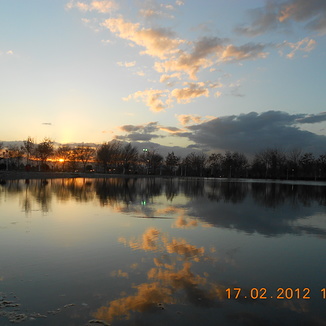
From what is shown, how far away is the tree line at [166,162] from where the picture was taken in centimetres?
8738

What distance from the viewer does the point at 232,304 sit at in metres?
4.19

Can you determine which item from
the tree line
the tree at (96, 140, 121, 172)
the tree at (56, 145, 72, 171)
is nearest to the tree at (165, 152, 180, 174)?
the tree line

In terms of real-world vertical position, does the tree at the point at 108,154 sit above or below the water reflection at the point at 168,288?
above

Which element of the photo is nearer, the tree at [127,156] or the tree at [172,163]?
the tree at [127,156]

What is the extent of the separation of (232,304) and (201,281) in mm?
867

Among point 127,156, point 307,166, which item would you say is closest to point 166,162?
point 127,156

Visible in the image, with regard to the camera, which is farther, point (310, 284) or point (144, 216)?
point (144, 216)

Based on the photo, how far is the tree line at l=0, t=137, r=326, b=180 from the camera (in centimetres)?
8738

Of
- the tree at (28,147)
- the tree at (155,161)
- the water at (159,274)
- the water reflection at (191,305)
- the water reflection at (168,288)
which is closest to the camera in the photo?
the water reflection at (191,305)

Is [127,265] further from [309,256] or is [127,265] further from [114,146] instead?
[114,146]

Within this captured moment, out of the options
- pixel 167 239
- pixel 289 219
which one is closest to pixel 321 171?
pixel 289 219

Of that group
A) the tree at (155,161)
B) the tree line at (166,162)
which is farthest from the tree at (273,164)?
the tree at (155,161)

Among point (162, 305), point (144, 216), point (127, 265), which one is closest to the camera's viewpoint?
point (162, 305)

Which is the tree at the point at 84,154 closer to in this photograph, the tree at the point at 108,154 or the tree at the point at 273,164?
the tree at the point at 108,154
